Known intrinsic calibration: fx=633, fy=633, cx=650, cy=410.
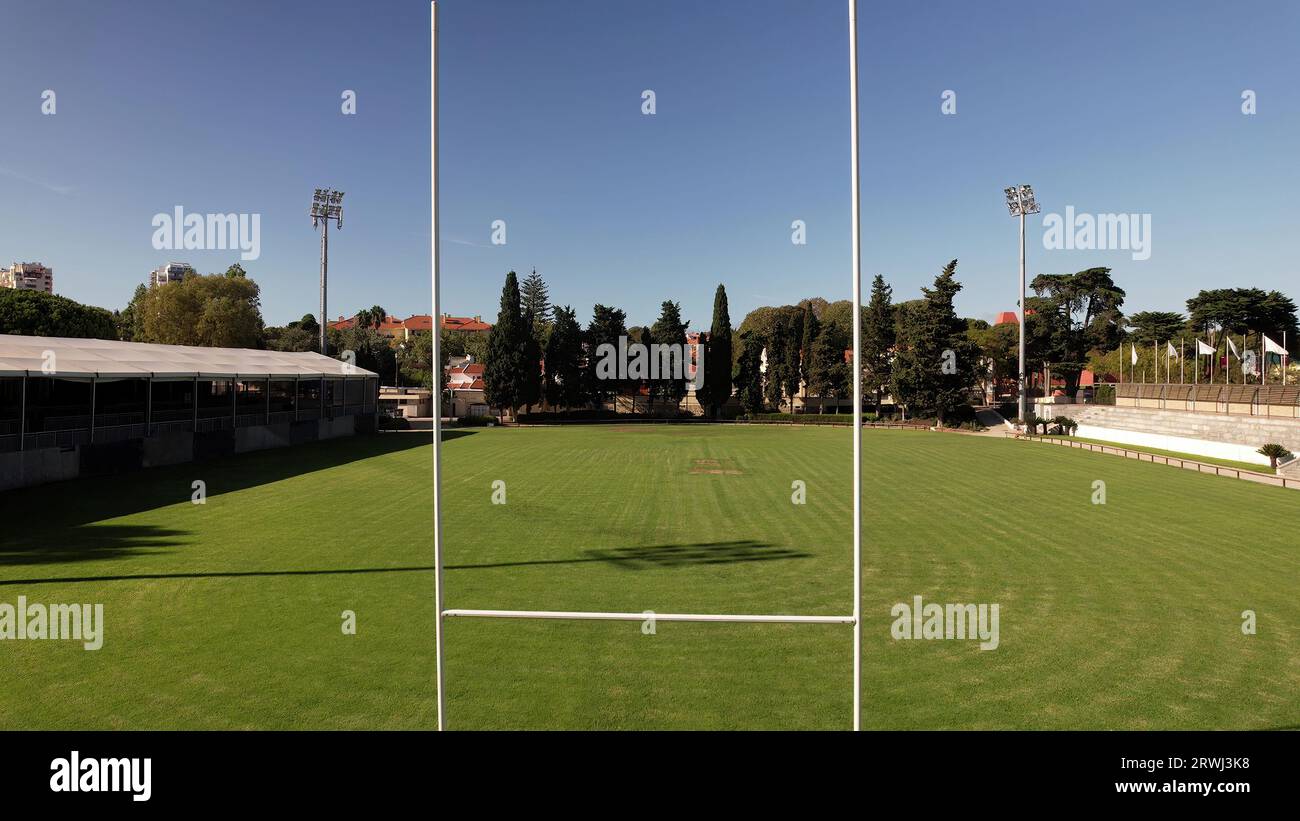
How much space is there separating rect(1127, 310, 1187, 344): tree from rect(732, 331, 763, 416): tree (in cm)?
4038

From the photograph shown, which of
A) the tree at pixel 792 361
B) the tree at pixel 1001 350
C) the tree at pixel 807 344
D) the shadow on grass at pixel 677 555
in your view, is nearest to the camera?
the shadow on grass at pixel 677 555

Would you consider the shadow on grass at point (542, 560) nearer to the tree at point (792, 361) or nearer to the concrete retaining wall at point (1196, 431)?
the concrete retaining wall at point (1196, 431)

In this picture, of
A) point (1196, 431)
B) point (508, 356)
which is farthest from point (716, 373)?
point (1196, 431)

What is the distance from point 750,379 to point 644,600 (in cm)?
6395

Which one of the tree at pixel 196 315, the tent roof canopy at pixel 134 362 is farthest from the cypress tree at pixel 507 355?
the tree at pixel 196 315

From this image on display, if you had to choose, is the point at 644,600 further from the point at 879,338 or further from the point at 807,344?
the point at 807,344

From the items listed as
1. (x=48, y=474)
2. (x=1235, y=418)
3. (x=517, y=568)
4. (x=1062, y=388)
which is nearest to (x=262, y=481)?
(x=48, y=474)

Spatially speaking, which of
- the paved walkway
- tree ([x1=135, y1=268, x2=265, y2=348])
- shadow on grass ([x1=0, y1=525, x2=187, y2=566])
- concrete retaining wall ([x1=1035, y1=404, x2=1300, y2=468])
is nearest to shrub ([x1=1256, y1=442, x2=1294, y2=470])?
concrete retaining wall ([x1=1035, y1=404, x2=1300, y2=468])

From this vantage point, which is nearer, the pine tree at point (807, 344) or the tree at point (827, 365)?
the tree at point (827, 365)

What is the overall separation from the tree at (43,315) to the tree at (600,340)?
143 feet

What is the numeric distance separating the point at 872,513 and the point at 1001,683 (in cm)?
1033

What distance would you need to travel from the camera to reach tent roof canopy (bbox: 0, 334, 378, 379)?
22.2 m

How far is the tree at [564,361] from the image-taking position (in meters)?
67.1
